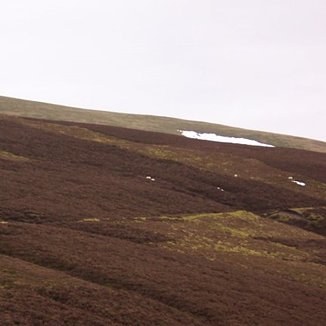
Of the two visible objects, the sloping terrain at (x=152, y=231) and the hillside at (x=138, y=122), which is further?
the hillside at (x=138, y=122)

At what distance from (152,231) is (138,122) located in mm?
93975

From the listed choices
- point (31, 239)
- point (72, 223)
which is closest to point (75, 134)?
point (72, 223)

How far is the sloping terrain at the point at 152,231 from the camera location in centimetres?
2833

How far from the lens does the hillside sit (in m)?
125

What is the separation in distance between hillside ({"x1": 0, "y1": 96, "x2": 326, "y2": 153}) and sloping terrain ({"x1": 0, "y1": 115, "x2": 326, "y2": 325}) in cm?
4316

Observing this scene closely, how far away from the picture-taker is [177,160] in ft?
232

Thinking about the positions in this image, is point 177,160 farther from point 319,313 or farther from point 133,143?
point 319,313

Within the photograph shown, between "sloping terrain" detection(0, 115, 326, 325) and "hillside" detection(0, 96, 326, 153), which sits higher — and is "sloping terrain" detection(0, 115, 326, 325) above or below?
below

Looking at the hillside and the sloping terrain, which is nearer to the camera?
the sloping terrain

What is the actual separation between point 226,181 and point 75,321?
4124 cm

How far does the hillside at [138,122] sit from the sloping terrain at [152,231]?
43160 millimetres

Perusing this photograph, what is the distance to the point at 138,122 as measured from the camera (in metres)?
136

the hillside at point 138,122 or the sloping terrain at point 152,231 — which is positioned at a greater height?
the hillside at point 138,122

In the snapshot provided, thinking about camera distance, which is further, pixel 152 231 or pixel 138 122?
pixel 138 122
